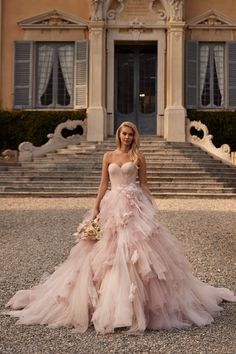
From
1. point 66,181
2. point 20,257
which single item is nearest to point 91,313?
point 20,257

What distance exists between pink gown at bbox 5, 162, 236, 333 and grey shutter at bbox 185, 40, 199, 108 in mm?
12763

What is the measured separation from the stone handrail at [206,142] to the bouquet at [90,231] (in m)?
10.6

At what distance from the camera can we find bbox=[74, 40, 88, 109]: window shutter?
1625 centimetres

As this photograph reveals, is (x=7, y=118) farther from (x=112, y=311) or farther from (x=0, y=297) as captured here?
(x=112, y=311)

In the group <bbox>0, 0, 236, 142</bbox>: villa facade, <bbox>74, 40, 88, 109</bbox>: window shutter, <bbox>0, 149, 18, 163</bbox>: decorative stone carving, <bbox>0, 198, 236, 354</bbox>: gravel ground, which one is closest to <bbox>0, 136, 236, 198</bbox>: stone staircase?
<bbox>0, 149, 18, 163</bbox>: decorative stone carving

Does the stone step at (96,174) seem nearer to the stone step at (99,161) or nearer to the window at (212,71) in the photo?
the stone step at (99,161)

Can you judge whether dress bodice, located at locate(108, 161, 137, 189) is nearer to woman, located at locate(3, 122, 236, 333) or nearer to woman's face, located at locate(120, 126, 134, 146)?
woman, located at locate(3, 122, 236, 333)

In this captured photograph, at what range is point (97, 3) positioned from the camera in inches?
616

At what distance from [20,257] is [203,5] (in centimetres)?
1280

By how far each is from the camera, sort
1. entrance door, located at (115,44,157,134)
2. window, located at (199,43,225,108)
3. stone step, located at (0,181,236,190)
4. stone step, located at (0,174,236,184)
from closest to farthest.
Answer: stone step, located at (0,181,236,190), stone step, located at (0,174,236,184), window, located at (199,43,225,108), entrance door, located at (115,44,157,134)

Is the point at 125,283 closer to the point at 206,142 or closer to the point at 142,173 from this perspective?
the point at 142,173

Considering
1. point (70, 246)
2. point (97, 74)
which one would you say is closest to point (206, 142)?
point (97, 74)

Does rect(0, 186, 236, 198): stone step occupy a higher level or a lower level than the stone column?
lower

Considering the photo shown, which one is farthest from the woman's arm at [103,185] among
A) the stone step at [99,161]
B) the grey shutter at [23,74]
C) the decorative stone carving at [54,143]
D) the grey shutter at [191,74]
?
the grey shutter at [23,74]
